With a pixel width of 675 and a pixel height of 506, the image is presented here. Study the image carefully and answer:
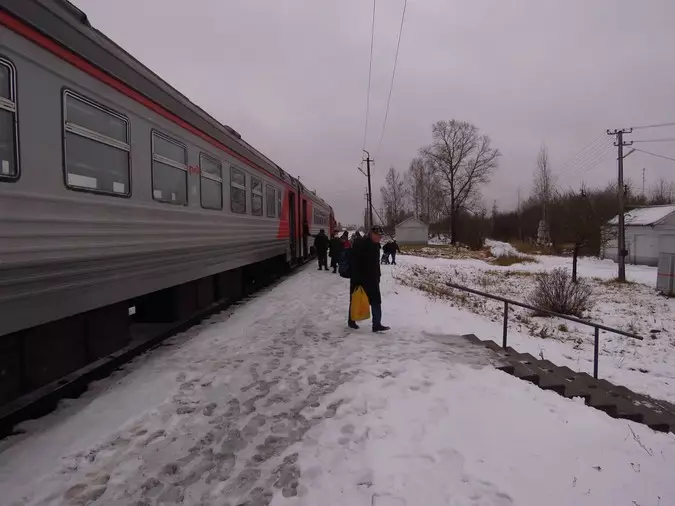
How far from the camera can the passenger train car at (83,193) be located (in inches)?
121

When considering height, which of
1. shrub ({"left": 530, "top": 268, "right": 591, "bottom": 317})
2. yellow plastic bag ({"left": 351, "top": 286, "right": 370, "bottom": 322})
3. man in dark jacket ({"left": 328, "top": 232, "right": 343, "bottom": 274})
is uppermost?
man in dark jacket ({"left": 328, "top": 232, "right": 343, "bottom": 274})

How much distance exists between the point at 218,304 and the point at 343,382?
15.7 ft

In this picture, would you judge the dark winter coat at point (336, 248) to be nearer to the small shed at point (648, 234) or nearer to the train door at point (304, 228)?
the train door at point (304, 228)

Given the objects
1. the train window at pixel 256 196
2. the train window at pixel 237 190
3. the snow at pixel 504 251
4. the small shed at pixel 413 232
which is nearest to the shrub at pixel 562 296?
the train window at pixel 256 196

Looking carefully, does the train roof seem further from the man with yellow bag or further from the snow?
the snow

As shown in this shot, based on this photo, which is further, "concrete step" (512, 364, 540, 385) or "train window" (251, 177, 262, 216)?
"train window" (251, 177, 262, 216)

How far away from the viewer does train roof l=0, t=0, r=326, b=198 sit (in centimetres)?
325

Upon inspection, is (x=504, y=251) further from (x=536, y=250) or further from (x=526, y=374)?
(x=526, y=374)

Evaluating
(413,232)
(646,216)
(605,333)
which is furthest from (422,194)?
(605,333)

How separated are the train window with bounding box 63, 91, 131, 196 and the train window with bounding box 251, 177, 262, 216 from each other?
4.82 m

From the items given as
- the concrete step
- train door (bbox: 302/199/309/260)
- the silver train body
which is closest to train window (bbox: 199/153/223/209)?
the silver train body

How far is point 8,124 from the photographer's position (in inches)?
118

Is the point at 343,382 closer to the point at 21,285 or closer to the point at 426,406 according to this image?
the point at 426,406

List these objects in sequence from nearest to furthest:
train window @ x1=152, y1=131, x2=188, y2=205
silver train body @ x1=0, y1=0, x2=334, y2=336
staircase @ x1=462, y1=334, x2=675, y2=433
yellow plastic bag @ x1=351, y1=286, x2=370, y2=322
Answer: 1. silver train body @ x1=0, y1=0, x2=334, y2=336
2. staircase @ x1=462, y1=334, x2=675, y2=433
3. train window @ x1=152, y1=131, x2=188, y2=205
4. yellow plastic bag @ x1=351, y1=286, x2=370, y2=322
